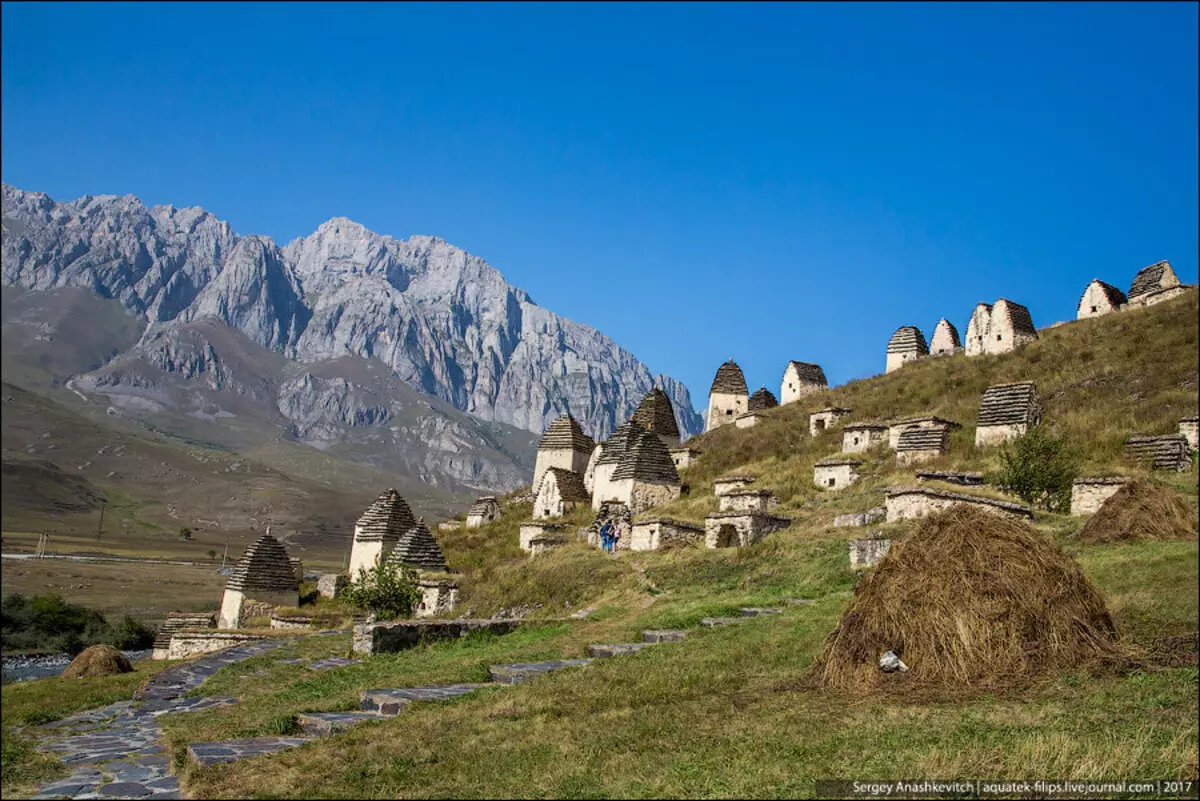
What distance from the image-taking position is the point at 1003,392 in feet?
→ 97.1

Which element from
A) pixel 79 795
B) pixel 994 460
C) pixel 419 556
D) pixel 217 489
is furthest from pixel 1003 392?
pixel 217 489

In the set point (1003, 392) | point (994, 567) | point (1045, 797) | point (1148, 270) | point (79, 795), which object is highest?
point (1148, 270)

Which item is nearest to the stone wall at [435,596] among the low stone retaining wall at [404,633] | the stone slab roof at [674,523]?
the stone slab roof at [674,523]

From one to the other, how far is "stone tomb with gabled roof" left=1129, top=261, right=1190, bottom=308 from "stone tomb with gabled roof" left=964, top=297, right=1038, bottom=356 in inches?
204

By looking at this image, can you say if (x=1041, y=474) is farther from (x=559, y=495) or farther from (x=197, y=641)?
(x=197, y=641)

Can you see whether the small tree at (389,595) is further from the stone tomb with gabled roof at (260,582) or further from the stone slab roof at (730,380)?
the stone slab roof at (730,380)

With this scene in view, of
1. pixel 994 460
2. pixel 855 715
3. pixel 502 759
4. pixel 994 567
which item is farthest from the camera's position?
pixel 994 460

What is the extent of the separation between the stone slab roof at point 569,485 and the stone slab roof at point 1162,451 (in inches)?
817

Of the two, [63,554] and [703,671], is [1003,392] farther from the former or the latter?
[63,554]

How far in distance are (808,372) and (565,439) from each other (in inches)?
775

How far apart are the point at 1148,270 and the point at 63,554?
76.2 metres

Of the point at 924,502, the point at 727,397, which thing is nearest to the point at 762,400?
the point at 727,397

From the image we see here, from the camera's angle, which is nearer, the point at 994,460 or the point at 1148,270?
the point at 994,460

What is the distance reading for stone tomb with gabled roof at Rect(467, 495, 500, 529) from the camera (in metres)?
41.8
